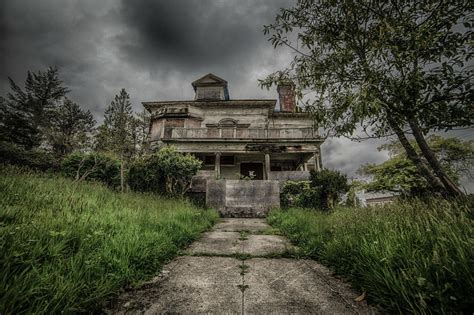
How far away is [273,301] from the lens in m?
1.90

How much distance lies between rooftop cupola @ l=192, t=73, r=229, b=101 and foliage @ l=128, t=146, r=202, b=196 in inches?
432

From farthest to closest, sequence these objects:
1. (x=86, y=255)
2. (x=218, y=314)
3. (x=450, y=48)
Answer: (x=450, y=48) → (x=86, y=255) → (x=218, y=314)

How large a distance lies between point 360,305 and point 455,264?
86 cm

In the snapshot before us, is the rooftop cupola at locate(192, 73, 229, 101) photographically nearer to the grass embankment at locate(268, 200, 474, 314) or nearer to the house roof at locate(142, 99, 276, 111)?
the house roof at locate(142, 99, 276, 111)

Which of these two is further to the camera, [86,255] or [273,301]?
[86,255]

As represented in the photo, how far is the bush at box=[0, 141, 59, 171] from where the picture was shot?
1478 centimetres

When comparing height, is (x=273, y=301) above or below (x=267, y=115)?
below

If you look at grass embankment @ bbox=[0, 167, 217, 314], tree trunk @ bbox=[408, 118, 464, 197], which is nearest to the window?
grass embankment @ bbox=[0, 167, 217, 314]

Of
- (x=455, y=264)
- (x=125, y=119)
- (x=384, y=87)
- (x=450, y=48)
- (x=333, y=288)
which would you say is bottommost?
(x=333, y=288)

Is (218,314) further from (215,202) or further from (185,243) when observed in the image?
(215,202)

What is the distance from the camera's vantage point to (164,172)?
10109 millimetres

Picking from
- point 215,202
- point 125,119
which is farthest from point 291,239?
point 125,119

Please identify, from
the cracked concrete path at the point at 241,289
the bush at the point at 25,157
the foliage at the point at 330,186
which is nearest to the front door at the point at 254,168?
the foliage at the point at 330,186

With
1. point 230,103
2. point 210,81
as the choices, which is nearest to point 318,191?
point 230,103
